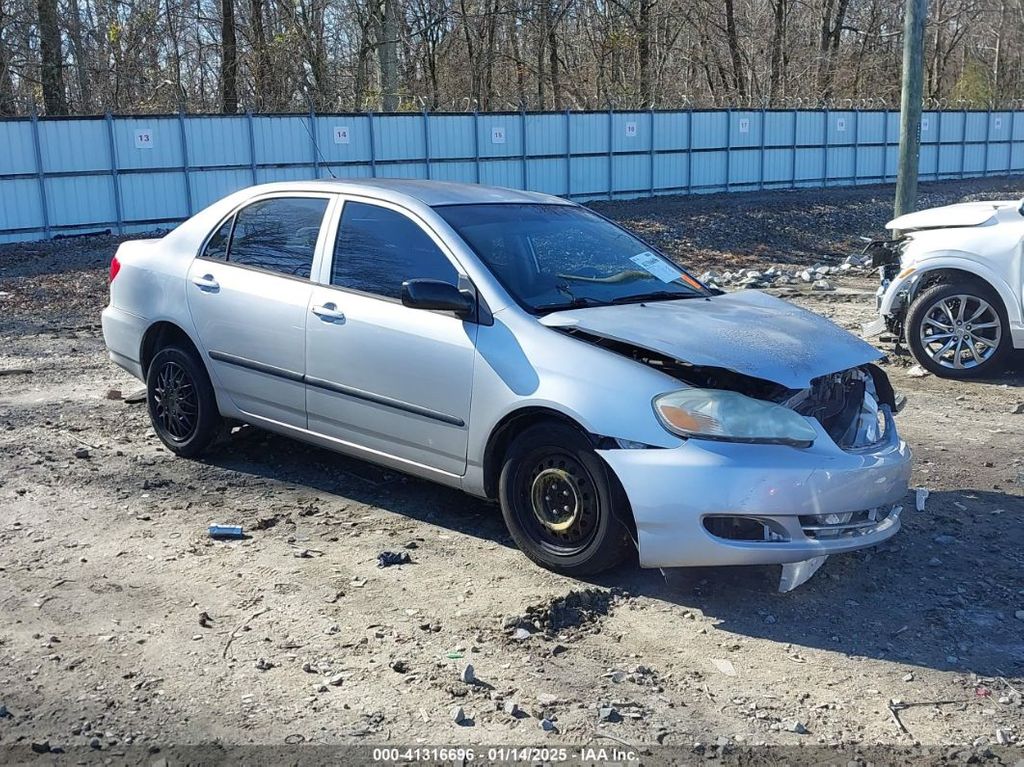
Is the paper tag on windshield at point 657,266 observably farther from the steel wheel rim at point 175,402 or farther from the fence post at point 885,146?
the fence post at point 885,146

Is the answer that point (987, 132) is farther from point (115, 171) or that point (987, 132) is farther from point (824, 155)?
point (115, 171)

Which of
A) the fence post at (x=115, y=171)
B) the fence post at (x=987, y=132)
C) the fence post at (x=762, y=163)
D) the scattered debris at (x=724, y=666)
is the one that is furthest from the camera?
the fence post at (x=987, y=132)

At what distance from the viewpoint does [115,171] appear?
2106cm

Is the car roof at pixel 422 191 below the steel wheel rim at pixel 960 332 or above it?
above

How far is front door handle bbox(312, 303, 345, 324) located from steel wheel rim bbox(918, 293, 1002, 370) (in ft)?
18.1

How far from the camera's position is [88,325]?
39.4ft

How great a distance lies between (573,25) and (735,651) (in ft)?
122

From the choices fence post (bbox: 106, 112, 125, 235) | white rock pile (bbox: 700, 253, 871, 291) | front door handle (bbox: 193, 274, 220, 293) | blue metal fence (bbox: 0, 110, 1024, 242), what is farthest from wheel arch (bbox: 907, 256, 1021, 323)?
fence post (bbox: 106, 112, 125, 235)

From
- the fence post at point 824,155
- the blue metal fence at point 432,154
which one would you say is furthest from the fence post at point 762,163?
the fence post at point 824,155

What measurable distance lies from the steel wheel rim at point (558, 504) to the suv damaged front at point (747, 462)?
0.24 meters

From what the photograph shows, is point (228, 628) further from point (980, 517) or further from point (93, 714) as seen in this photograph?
point (980, 517)

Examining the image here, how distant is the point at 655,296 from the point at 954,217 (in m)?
4.71

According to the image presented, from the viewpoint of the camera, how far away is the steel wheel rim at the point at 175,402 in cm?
642

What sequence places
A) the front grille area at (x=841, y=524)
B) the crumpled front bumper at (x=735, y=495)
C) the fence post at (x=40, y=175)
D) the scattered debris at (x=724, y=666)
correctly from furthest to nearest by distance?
the fence post at (x=40, y=175)
the front grille area at (x=841, y=524)
the crumpled front bumper at (x=735, y=495)
the scattered debris at (x=724, y=666)
